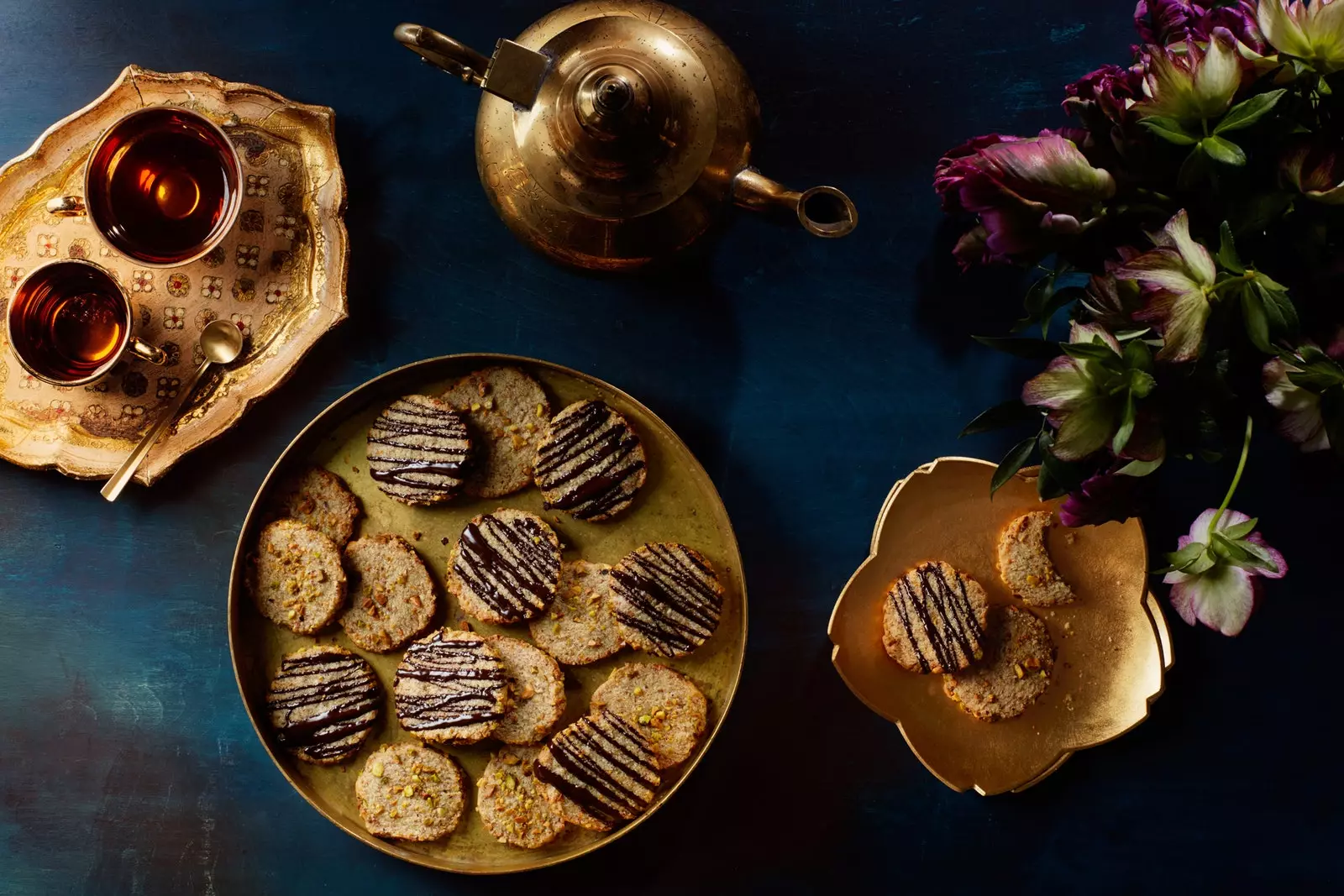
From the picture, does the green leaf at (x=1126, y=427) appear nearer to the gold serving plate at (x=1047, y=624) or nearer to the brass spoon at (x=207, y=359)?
the gold serving plate at (x=1047, y=624)

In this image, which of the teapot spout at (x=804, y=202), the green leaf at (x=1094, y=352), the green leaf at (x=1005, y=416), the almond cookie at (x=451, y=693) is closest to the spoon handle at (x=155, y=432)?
the almond cookie at (x=451, y=693)

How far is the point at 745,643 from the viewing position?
5.04 ft

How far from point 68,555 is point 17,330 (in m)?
0.40

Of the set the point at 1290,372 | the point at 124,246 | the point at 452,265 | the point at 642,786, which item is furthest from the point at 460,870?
the point at 1290,372

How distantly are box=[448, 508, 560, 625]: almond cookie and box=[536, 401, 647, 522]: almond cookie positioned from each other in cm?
7

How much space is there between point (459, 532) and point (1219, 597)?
1111 millimetres

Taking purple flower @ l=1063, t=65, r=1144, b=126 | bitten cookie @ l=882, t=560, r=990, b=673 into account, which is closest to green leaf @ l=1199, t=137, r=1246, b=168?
purple flower @ l=1063, t=65, r=1144, b=126

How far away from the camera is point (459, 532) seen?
1.63 metres

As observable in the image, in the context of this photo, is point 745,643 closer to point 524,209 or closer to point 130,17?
point 524,209

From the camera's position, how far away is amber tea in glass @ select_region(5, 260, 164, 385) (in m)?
1.49

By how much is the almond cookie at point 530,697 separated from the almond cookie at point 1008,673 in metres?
0.64

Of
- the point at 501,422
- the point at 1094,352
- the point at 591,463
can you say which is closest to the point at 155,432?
the point at 501,422

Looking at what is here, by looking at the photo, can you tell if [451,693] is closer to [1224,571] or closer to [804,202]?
[804,202]

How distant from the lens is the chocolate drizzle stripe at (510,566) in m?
1.59
